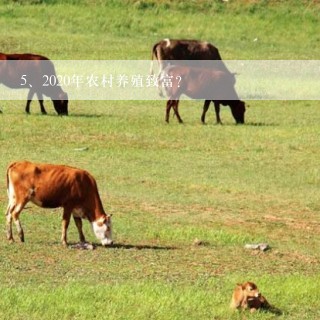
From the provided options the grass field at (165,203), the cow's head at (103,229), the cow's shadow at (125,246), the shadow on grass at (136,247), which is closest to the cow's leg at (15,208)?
the grass field at (165,203)

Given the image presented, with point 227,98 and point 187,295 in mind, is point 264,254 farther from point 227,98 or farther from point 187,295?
point 227,98

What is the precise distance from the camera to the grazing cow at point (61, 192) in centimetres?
1391

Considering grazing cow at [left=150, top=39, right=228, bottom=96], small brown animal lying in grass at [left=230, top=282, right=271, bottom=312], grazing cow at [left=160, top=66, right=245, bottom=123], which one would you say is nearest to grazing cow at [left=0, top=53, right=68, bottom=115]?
grazing cow at [left=160, top=66, right=245, bottom=123]

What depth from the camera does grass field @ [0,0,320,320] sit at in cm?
1185

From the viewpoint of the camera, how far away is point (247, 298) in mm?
11336

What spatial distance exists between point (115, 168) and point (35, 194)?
6.36 meters

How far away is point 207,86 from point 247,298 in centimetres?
1512

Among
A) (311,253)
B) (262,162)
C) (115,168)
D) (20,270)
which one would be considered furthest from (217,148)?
(20,270)

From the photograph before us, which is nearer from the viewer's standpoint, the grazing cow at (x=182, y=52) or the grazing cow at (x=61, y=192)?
the grazing cow at (x=61, y=192)

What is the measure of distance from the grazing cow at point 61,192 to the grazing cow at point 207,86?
11898mm

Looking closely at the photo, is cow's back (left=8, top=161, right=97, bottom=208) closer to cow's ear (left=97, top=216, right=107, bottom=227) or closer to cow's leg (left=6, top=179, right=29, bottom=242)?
cow's leg (left=6, top=179, right=29, bottom=242)

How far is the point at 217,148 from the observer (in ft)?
74.1

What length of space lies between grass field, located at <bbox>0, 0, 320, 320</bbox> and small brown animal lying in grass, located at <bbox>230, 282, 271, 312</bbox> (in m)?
0.09

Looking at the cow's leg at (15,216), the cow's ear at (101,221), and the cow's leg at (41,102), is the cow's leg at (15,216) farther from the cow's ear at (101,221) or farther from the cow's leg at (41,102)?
the cow's leg at (41,102)
